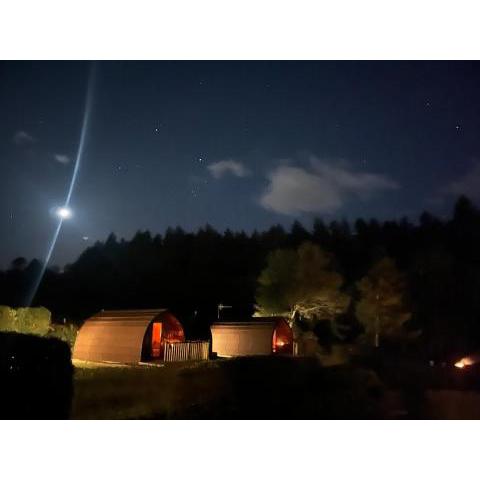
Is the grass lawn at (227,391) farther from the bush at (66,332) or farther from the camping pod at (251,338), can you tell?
the bush at (66,332)

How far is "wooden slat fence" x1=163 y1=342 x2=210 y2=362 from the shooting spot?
49.7 ft

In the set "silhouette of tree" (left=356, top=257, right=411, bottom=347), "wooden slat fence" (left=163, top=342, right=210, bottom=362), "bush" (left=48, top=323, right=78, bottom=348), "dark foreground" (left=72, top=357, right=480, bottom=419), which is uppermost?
"silhouette of tree" (left=356, top=257, right=411, bottom=347)

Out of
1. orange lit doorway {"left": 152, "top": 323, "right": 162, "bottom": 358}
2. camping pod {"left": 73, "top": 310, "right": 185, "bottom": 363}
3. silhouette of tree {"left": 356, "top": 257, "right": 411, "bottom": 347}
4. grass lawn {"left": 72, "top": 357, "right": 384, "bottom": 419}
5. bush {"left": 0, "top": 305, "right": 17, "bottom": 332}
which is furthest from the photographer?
silhouette of tree {"left": 356, "top": 257, "right": 411, "bottom": 347}

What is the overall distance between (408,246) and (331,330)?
1533 centimetres

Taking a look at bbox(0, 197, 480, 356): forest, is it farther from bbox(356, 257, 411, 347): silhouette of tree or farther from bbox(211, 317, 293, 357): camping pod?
bbox(211, 317, 293, 357): camping pod

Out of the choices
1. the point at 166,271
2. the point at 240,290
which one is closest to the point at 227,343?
the point at 240,290

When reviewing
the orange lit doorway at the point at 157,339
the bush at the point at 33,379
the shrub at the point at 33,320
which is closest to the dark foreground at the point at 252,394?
the bush at the point at 33,379

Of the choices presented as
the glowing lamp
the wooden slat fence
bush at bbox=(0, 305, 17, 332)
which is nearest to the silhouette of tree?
the glowing lamp

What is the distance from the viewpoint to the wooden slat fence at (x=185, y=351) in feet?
49.7

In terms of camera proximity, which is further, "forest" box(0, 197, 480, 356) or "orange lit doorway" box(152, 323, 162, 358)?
"forest" box(0, 197, 480, 356)

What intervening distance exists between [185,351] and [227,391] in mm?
4950

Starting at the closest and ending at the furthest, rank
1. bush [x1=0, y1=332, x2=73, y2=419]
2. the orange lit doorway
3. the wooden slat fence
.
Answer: bush [x1=0, y1=332, x2=73, y2=419] → the wooden slat fence → the orange lit doorway

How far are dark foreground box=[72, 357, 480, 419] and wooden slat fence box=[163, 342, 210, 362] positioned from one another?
1.39 metres

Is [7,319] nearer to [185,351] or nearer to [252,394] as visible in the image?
[185,351]
